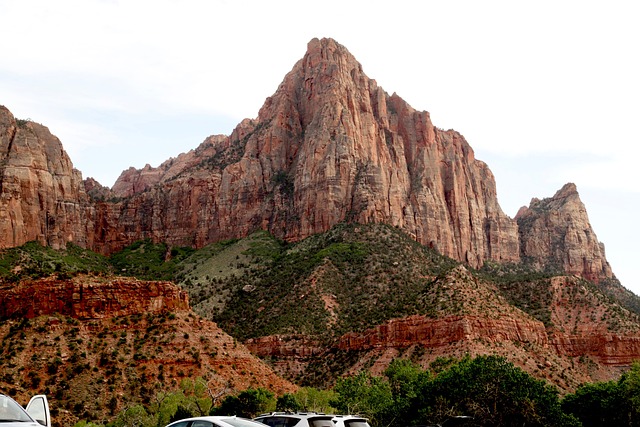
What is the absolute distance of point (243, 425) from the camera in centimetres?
1788

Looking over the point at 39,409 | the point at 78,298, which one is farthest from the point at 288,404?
the point at 39,409

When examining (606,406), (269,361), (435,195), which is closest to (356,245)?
(269,361)

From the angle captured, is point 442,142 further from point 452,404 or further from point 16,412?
point 16,412

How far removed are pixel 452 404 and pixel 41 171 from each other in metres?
96.7

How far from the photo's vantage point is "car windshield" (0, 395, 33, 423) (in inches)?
524

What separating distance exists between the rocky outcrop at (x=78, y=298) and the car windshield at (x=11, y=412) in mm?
53042

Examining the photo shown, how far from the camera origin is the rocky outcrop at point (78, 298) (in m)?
64.4

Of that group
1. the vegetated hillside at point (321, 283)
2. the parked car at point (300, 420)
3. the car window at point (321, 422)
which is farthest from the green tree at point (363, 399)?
the car window at point (321, 422)

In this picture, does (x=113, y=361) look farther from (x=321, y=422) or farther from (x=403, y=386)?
(x=321, y=422)

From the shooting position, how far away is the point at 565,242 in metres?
183

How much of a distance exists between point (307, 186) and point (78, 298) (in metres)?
77.6

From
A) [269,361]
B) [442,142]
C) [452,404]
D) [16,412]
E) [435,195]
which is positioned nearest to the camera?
[16,412]

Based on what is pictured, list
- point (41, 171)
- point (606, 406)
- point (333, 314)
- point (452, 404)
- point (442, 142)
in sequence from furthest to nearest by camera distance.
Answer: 1. point (442, 142)
2. point (41, 171)
3. point (333, 314)
4. point (606, 406)
5. point (452, 404)

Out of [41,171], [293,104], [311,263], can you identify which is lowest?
[311,263]
